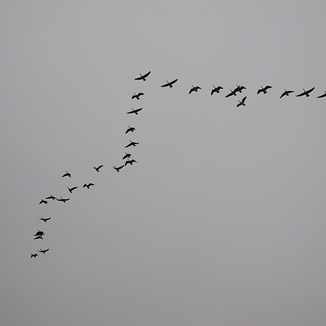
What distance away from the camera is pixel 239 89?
6688 centimetres
